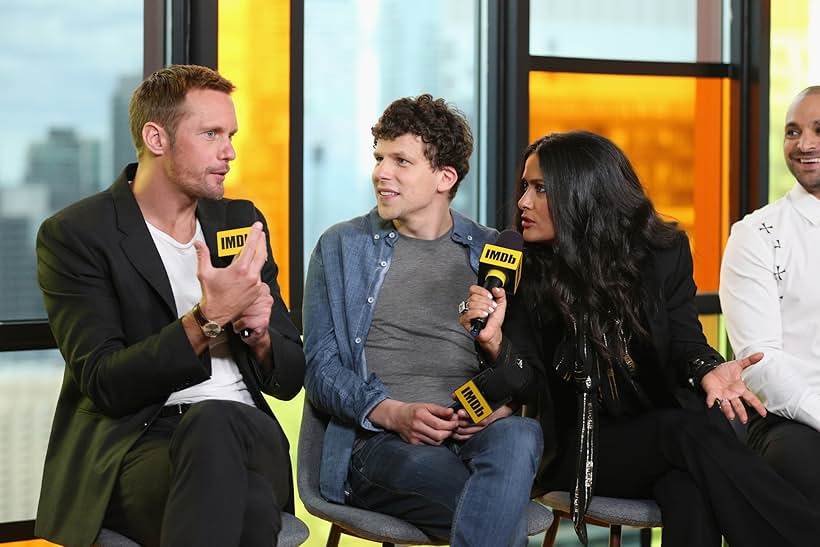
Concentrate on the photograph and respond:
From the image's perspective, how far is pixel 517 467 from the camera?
2613mm

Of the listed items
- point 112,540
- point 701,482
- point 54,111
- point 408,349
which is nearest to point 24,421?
point 54,111

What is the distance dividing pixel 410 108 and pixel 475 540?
1162 mm

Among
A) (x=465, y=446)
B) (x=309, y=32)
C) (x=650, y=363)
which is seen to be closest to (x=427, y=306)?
(x=465, y=446)

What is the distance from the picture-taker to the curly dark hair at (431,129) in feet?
9.86

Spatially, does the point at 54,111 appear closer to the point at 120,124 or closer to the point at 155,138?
the point at 120,124

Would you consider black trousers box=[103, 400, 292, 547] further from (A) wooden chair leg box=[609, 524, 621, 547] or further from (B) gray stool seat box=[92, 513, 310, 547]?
(A) wooden chair leg box=[609, 524, 621, 547]

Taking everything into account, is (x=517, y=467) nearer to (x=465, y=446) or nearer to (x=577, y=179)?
(x=465, y=446)

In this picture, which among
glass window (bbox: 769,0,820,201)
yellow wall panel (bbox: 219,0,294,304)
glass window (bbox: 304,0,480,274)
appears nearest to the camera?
yellow wall panel (bbox: 219,0,294,304)

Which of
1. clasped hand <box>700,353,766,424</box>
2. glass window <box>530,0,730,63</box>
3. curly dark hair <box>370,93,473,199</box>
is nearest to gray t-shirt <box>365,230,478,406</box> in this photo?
curly dark hair <box>370,93,473,199</box>

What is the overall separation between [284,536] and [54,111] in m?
1.66

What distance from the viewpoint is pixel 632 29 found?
14.5 ft

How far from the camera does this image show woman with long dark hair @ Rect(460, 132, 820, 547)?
8.90 ft

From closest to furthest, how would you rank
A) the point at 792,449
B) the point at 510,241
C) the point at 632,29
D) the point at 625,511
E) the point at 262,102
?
the point at 510,241
the point at 625,511
the point at 792,449
the point at 262,102
the point at 632,29

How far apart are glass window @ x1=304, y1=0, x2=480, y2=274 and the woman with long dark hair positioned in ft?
3.25
